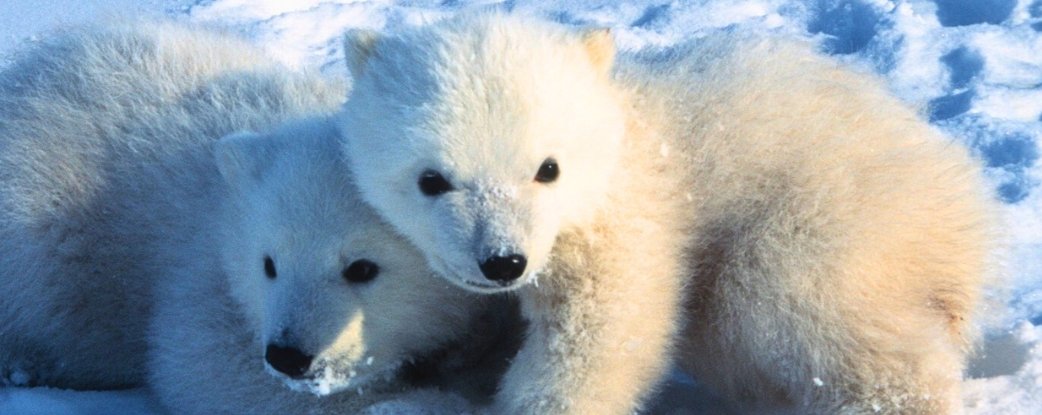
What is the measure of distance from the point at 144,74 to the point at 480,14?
1.87 meters

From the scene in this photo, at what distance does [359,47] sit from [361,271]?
0.67m

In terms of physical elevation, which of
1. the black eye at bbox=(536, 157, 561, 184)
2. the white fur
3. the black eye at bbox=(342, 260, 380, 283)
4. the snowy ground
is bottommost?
the snowy ground

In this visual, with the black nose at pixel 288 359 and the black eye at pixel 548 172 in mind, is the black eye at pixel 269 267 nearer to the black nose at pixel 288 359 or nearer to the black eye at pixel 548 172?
the black nose at pixel 288 359

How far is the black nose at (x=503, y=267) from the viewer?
3.32m

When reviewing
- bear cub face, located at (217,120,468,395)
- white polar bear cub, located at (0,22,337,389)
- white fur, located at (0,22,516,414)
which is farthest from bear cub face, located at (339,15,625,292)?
white polar bear cub, located at (0,22,337,389)

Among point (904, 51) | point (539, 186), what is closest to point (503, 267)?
point (539, 186)

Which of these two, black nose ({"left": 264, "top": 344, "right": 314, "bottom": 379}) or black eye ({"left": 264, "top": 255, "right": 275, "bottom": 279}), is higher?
black eye ({"left": 264, "top": 255, "right": 275, "bottom": 279})

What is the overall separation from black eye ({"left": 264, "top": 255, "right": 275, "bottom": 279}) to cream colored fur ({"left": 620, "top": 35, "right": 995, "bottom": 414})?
126 cm

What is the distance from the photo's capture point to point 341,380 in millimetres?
4020

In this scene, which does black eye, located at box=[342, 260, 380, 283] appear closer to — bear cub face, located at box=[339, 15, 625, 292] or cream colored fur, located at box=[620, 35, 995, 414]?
bear cub face, located at box=[339, 15, 625, 292]

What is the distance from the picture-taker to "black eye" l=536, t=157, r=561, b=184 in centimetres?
355

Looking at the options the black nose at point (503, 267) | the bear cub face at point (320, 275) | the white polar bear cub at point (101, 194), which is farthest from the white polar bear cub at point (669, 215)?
the white polar bear cub at point (101, 194)

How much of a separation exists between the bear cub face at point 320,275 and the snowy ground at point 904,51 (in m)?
0.84

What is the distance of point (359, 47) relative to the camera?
154 inches
